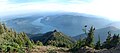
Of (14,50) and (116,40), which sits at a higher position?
(14,50)

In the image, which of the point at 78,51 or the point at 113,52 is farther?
the point at 78,51

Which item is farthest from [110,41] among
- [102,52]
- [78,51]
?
[102,52]

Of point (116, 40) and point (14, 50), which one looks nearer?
point (14, 50)

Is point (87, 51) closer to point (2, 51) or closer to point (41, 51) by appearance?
point (41, 51)

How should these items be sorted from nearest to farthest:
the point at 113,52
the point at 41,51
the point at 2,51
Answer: the point at 113,52 → the point at 2,51 → the point at 41,51

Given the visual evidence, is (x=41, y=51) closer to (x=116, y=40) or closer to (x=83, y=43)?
(x=83, y=43)

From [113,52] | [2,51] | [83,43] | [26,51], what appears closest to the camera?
[113,52]

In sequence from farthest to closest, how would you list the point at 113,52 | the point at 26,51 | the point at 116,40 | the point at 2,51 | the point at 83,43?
the point at 116,40 → the point at 83,43 → the point at 26,51 → the point at 2,51 → the point at 113,52

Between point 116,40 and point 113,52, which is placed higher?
point 113,52

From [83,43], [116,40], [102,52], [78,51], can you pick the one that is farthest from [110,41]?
[102,52]
